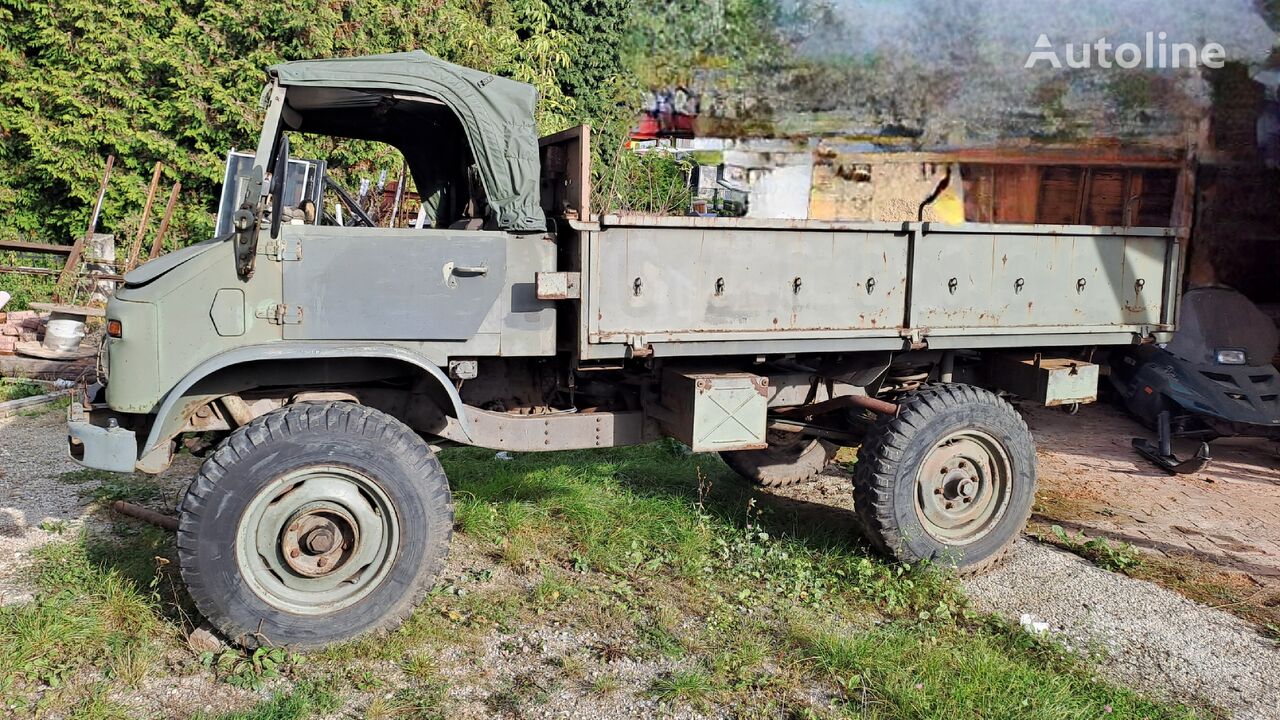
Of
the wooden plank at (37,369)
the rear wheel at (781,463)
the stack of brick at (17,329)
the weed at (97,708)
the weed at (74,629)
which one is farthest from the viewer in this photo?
the stack of brick at (17,329)

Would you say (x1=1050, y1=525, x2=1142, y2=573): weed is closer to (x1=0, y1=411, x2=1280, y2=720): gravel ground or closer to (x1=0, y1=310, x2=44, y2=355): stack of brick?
(x1=0, y1=411, x2=1280, y2=720): gravel ground

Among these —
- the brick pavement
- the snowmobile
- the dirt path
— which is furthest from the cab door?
the snowmobile

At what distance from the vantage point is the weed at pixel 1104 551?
489 centimetres

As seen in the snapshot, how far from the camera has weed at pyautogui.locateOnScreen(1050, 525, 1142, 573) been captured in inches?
193

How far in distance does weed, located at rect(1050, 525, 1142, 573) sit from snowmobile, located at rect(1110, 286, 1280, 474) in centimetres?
226

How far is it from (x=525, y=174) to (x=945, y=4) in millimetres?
9828

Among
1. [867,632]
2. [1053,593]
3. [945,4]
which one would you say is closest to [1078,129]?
[945,4]

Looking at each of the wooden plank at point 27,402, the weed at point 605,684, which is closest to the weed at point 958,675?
the weed at point 605,684

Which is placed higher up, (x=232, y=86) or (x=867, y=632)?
(x=232, y=86)

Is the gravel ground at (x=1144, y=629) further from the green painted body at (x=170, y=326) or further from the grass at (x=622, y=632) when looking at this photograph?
the green painted body at (x=170, y=326)

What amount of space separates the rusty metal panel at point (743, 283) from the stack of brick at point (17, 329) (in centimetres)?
847

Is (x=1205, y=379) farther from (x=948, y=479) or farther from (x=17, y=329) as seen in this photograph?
(x=17, y=329)

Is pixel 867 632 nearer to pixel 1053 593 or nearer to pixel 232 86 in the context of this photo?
pixel 1053 593

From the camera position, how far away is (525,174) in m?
4.20
